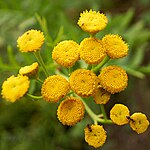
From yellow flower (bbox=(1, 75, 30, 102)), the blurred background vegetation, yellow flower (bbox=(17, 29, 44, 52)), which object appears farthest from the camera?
the blurred background vegetation

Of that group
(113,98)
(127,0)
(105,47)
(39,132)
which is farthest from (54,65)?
(127,0)

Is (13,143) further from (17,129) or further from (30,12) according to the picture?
(30,12)

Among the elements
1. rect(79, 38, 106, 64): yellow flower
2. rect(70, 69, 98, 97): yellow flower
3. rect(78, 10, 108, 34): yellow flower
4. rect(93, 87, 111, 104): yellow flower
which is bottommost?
rect(93, 87, 111, 104): yellow flower

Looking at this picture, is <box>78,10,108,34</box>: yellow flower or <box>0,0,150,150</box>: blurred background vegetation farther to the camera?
<box>0,0,150,150</box>: blurred background vegetation

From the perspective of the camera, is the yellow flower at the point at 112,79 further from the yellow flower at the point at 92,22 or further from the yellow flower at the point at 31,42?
the yellow flower at the point at 31,42

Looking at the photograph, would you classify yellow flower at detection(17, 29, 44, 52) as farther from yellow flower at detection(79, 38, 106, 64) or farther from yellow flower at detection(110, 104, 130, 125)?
yellow flower at detection(110, 104, 130, 125)

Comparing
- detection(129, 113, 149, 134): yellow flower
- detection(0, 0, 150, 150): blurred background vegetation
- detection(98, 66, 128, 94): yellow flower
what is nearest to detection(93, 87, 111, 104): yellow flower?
detection(98, 66, 128, 94): yellow flower
